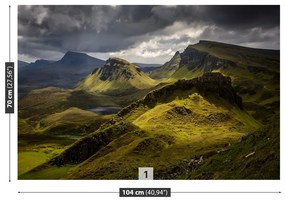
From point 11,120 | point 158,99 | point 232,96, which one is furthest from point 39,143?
point 11,120

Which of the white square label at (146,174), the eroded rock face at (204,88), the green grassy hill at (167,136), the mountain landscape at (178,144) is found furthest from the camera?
the eroded rock face at (204,88)

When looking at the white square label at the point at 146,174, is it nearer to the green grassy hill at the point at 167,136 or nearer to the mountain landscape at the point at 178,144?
the mountain landscape at the point at 178,144

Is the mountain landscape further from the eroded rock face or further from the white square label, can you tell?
the white square label

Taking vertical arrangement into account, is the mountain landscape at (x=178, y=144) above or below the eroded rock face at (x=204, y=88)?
below

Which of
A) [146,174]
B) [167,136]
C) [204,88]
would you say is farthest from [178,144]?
[204,88]

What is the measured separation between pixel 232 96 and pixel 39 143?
73626mm

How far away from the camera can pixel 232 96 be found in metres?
134

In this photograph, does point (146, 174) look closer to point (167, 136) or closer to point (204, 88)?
point (167, 136)

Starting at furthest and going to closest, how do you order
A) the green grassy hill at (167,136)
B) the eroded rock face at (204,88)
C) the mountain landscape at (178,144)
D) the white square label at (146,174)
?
the eroded rock face at (204,88)
the green grassy hill at (167,136)
the mountain landscape at (178,144)
the white square label at (146,174)

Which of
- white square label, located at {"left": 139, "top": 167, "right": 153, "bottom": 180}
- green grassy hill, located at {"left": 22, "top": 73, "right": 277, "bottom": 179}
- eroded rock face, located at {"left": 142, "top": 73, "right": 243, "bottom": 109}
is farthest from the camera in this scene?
eroded rock face, located at {"left": 142, "top": 73, "right": 243, "bottom": 109}

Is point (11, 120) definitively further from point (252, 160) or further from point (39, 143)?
point (39, 143)

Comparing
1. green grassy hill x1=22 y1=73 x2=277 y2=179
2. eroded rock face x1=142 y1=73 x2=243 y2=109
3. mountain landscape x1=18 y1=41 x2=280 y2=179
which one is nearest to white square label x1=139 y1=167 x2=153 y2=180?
mountain landscape x1=18 y1=41 x2=280 y2=179

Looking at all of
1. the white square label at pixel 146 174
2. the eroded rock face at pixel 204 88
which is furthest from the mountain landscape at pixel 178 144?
the white square label at pixel 146 174
